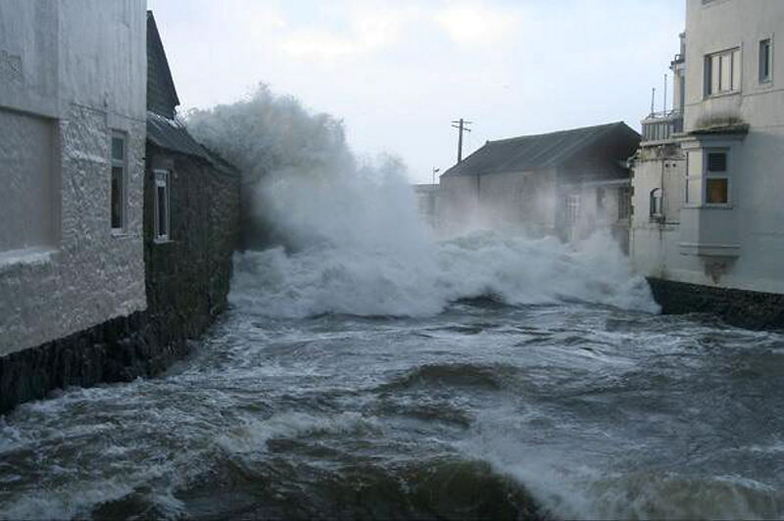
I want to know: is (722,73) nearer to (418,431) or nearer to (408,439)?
(418,431)

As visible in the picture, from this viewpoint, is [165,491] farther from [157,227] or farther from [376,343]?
[376,343]

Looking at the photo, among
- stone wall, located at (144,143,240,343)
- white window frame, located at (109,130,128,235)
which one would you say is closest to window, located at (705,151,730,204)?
stone wall, located at (144,143,240,343)

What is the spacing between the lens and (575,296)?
991 inches

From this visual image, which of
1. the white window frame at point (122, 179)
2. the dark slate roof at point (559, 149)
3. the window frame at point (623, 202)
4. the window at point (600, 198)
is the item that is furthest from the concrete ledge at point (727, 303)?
the dark slate roof at point (559, 149)

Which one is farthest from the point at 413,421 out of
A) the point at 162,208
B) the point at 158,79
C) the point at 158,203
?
the point at 158,79

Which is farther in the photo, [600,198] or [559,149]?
[559,149]

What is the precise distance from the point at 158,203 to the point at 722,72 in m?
13.2

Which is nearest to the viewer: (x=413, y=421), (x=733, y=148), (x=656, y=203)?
(x=413, y=421)

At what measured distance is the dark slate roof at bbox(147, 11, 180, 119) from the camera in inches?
587

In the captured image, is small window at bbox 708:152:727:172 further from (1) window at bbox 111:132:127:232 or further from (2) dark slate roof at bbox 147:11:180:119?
(1) window at bbox 111:132:127:232

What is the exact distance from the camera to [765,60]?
734 inches

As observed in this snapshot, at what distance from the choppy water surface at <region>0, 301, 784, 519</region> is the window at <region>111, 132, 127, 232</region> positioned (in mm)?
2007

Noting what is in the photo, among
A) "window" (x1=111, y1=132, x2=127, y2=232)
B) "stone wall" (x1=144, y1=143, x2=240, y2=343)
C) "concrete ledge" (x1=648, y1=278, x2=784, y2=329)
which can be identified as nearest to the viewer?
"window" (x1=111, y1=132, x2=127, y2=232)

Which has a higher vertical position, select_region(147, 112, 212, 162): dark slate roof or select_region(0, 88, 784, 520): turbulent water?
select_region(147, 112, 212, 162): dark slate roof
